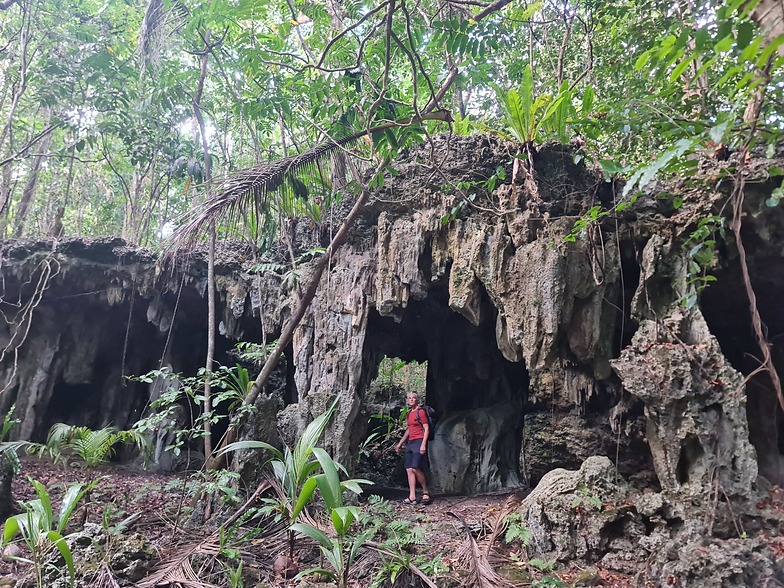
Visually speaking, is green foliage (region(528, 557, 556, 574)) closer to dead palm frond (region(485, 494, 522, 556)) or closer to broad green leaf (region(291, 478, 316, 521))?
dead palm frond (region(485, 494, 522, 556))

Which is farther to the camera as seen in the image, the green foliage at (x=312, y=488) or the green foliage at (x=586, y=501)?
the green foliage at (x=586, y=501)

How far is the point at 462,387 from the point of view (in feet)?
30.1

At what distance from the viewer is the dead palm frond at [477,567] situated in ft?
13.4

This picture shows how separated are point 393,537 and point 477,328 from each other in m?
4.09

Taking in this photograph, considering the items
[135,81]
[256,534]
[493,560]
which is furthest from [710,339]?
[135,81]

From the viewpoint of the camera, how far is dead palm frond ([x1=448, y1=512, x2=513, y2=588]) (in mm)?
4094

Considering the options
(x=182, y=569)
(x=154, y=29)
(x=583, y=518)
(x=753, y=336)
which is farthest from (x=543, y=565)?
(x=154, y=29)

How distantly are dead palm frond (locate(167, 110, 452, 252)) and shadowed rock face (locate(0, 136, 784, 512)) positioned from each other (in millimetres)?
1031

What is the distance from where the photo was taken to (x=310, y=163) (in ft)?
19.1

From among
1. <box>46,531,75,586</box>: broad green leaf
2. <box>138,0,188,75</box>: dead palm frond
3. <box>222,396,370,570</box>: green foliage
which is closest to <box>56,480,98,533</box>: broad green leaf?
<box>46,531,75,586</box>: broad green leaf

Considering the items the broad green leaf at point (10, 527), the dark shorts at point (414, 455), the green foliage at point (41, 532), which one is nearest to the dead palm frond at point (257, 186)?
the green foliage at point (41, 532)

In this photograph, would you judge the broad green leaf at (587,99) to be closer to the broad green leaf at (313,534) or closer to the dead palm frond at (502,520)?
the dead palm frond at (502,520)

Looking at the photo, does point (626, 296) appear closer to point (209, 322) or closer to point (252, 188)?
point (252, 188)

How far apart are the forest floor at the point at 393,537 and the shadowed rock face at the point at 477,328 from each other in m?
1.10
